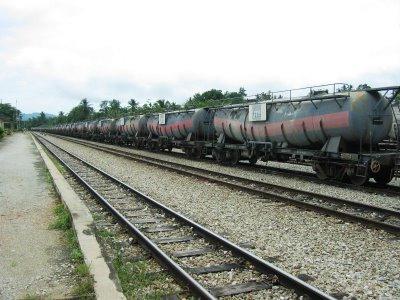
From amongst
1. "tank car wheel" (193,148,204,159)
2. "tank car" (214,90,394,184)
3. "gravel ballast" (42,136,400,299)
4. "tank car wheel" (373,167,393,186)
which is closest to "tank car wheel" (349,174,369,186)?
"tank car" (214,90,394,184)

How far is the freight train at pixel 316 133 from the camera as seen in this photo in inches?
499

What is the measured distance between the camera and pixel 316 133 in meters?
14.1

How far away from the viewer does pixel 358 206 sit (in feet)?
30.7

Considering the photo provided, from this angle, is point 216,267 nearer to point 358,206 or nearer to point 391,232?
point 391,232

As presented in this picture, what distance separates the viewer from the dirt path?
497cm

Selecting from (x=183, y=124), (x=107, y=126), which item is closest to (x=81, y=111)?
(x=107, y=126)

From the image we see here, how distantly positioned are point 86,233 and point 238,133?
13.0m

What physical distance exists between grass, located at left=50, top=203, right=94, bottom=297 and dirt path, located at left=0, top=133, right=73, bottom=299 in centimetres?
11

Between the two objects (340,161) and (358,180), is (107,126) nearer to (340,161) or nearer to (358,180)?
(340,161)

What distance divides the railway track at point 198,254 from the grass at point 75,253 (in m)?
0.93

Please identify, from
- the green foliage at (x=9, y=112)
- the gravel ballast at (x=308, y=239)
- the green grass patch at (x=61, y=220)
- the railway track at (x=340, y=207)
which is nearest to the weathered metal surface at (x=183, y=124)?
the railway track at (x=340, y=207)

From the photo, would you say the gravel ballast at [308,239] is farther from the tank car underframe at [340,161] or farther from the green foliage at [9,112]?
the green foliage at [9,112]

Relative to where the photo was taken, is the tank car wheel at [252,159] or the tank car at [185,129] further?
the tank car at [185,129]

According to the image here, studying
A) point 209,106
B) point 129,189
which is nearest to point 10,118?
point 209,106
